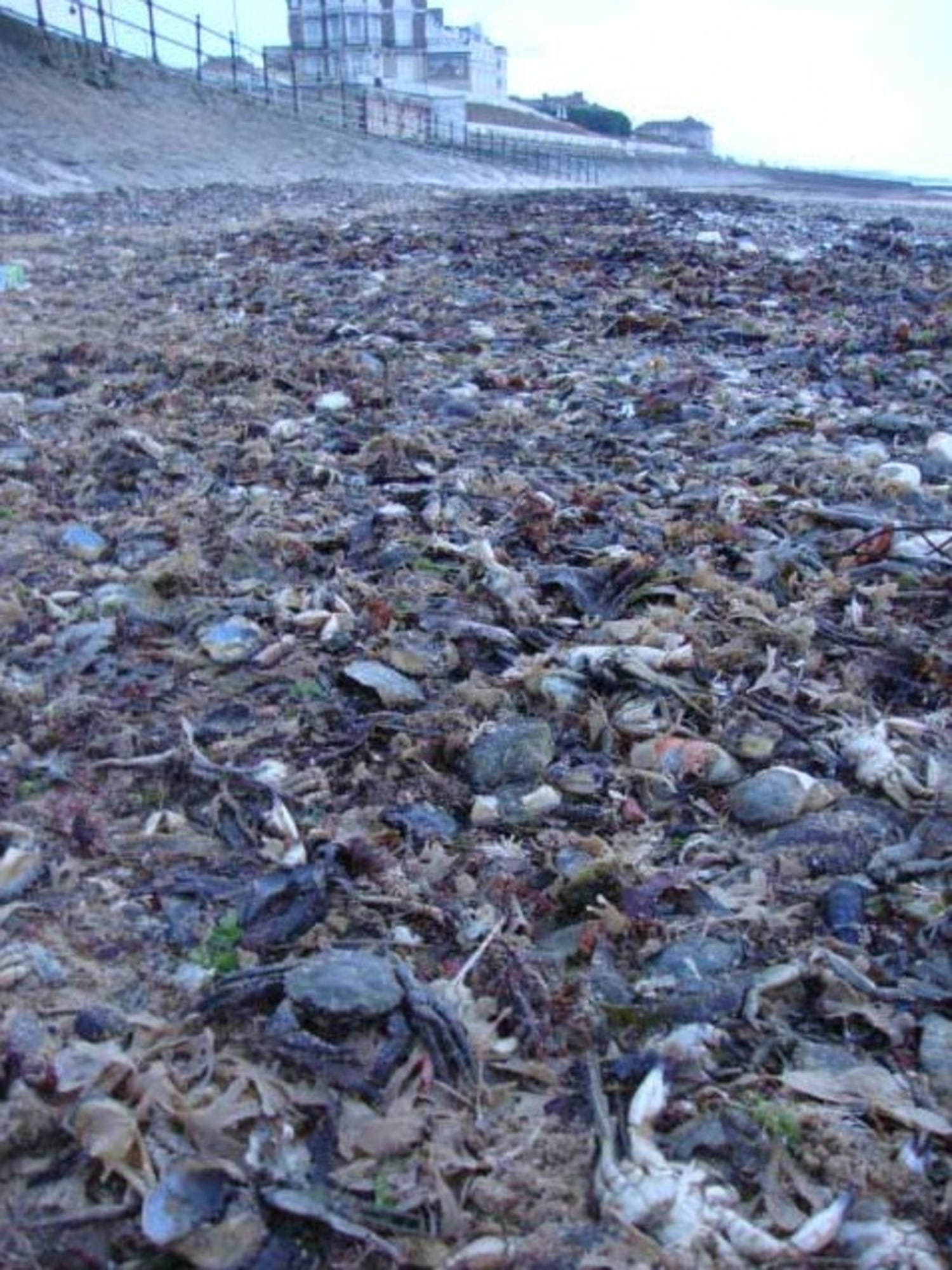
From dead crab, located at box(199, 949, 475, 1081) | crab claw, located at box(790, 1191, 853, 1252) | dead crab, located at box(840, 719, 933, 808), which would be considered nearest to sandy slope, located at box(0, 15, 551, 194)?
dead crab, located at box(840, 719, 933, 808)

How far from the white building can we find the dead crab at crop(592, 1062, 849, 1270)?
7819 cm

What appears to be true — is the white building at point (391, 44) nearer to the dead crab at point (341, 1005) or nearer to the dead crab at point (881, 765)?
the dead crab at point (881, 765)

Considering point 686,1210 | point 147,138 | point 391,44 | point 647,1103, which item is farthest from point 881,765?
point 391,44

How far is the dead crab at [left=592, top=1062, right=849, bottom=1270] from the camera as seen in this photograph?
146cm

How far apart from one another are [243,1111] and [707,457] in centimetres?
387

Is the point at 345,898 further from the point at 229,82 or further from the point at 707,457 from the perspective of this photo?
the point at 229,82

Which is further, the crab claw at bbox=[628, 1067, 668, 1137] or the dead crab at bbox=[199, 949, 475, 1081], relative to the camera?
the dead crab at bbox=[199, 949, 475, 1081]

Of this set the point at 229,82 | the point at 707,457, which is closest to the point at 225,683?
the point at 707,457

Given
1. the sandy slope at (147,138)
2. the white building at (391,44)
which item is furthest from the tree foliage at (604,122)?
the sandy slope at (147,138)

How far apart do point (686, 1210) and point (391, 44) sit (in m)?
89.3

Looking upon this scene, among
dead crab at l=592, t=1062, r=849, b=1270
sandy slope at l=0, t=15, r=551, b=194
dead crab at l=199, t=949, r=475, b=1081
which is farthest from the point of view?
sandy slope at l=0, t=15, r=551, b=194

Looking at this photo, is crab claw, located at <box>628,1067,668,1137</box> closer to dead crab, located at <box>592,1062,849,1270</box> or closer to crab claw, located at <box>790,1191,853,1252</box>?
dead crab, located at <box>592,1062,849,1270</box>

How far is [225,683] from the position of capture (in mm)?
3002

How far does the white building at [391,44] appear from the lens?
73.4 meters
